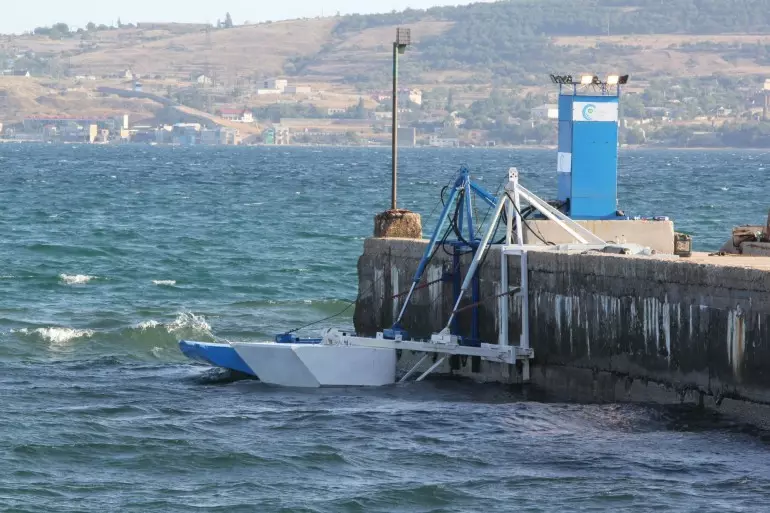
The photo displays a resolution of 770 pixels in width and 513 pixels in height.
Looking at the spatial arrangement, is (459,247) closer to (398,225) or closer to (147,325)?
(398,225)

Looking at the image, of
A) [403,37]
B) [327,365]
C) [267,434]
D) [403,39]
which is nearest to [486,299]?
[327,365]

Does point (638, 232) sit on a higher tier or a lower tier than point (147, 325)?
higher

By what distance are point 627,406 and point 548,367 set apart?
173 centimetres

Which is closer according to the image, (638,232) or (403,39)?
(638,232)

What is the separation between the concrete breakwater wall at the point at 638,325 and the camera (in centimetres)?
1797

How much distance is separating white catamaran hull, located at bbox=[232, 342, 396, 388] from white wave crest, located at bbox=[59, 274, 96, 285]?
51.8ft

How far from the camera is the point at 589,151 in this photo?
2538 centimetres

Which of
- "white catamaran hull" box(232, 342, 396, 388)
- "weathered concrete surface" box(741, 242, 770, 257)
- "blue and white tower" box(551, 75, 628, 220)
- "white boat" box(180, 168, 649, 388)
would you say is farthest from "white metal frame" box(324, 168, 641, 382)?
"weathered concrete surface" box(741, 242, 770, 257)

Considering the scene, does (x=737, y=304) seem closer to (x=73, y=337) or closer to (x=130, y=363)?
(x=130, y=363)

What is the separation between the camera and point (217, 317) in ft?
102

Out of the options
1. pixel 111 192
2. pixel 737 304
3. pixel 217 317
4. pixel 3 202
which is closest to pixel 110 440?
pixel 737 304

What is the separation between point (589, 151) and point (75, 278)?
16.4 m

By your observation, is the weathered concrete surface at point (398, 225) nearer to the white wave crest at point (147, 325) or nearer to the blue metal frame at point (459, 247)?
the blue metal frame at point (459, 247)

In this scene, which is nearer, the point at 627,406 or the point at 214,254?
the point at 627,406
